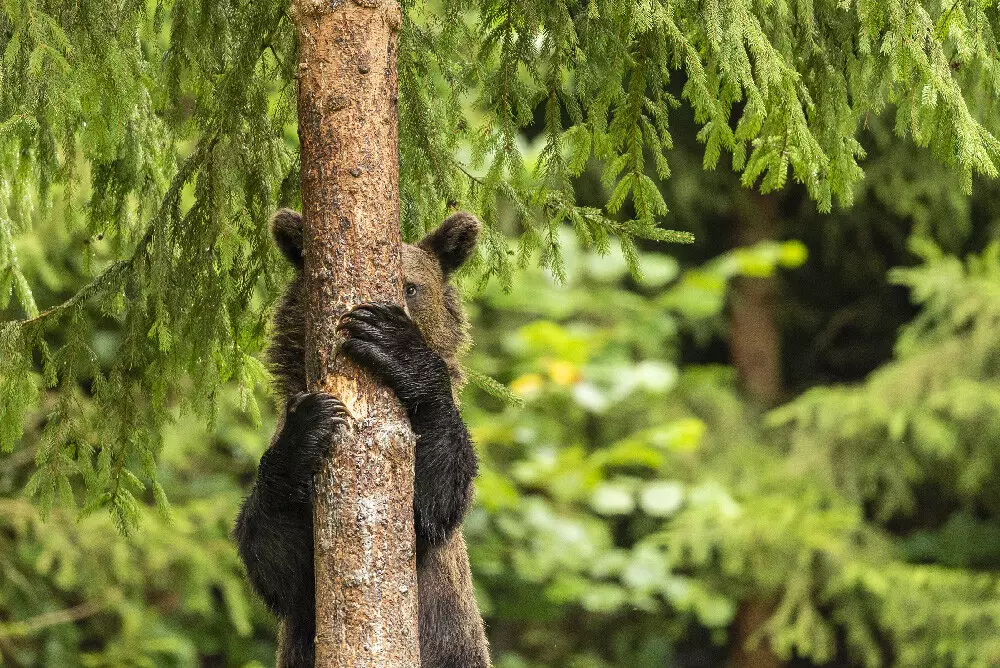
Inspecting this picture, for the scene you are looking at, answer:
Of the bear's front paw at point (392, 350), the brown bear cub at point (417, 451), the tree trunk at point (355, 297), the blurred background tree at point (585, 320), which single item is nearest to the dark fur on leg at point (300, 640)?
the brown bear cub at point (417, 451)

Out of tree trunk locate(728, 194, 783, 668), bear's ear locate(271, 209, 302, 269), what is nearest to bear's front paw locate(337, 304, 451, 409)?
bear's ear locate(271, 209, 302, 269)

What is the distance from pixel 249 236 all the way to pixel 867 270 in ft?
24.6

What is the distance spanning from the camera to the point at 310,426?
2621 mm

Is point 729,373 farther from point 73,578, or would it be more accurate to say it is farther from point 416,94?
point 416,94

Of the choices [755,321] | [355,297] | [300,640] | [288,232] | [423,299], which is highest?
[755,321]

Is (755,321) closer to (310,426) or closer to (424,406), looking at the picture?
(424,406)

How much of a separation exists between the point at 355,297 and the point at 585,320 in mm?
6715

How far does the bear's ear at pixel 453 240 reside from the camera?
338cm

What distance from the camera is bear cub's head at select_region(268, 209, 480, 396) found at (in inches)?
131

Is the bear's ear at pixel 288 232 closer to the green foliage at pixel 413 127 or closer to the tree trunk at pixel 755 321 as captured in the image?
the green foliage at pixel 413 127

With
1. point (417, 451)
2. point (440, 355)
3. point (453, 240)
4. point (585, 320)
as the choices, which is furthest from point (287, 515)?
point (585, 320)

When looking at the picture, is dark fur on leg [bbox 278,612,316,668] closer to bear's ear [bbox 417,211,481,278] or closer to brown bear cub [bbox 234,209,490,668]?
brown bear cub [bbox 234,209,490,668]

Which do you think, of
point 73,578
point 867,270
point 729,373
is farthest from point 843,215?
point 73,578

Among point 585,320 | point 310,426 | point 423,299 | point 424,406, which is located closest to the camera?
point 310,426
